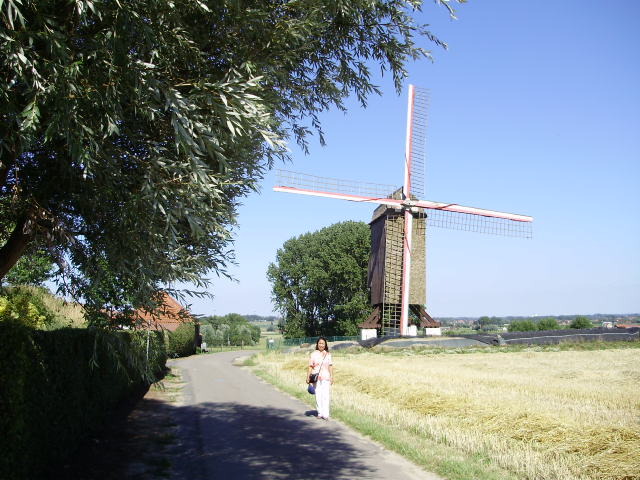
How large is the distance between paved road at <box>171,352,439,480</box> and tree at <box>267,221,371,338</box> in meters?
51.0

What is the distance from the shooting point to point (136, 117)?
216 inches

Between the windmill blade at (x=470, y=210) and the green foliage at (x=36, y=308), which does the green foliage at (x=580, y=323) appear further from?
the green foliage at (x=36, y=308)

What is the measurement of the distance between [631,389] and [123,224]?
16.1 m

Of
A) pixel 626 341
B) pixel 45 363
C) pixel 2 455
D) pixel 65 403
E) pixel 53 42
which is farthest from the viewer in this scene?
pixel 626 341

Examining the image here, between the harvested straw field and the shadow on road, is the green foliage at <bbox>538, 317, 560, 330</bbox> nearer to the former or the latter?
the harvested straw field

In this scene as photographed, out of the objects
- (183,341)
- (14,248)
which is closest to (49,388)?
(14,248)

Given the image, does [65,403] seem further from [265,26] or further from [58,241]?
[265,26]

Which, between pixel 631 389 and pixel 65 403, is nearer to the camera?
pixel 65 403

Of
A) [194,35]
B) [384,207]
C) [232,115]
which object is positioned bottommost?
[232,115]

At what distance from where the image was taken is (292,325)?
7038 cm

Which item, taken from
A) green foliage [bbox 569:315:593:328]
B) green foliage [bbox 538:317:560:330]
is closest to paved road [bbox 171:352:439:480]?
green foliage [bbox 569:315:593:328]

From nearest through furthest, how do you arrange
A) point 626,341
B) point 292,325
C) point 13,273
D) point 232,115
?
point 232,115 < point 13,273 < point 626,341 < point 292,325

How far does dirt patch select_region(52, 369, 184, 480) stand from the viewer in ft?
25.2

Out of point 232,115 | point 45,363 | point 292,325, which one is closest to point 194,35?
point 232,115
